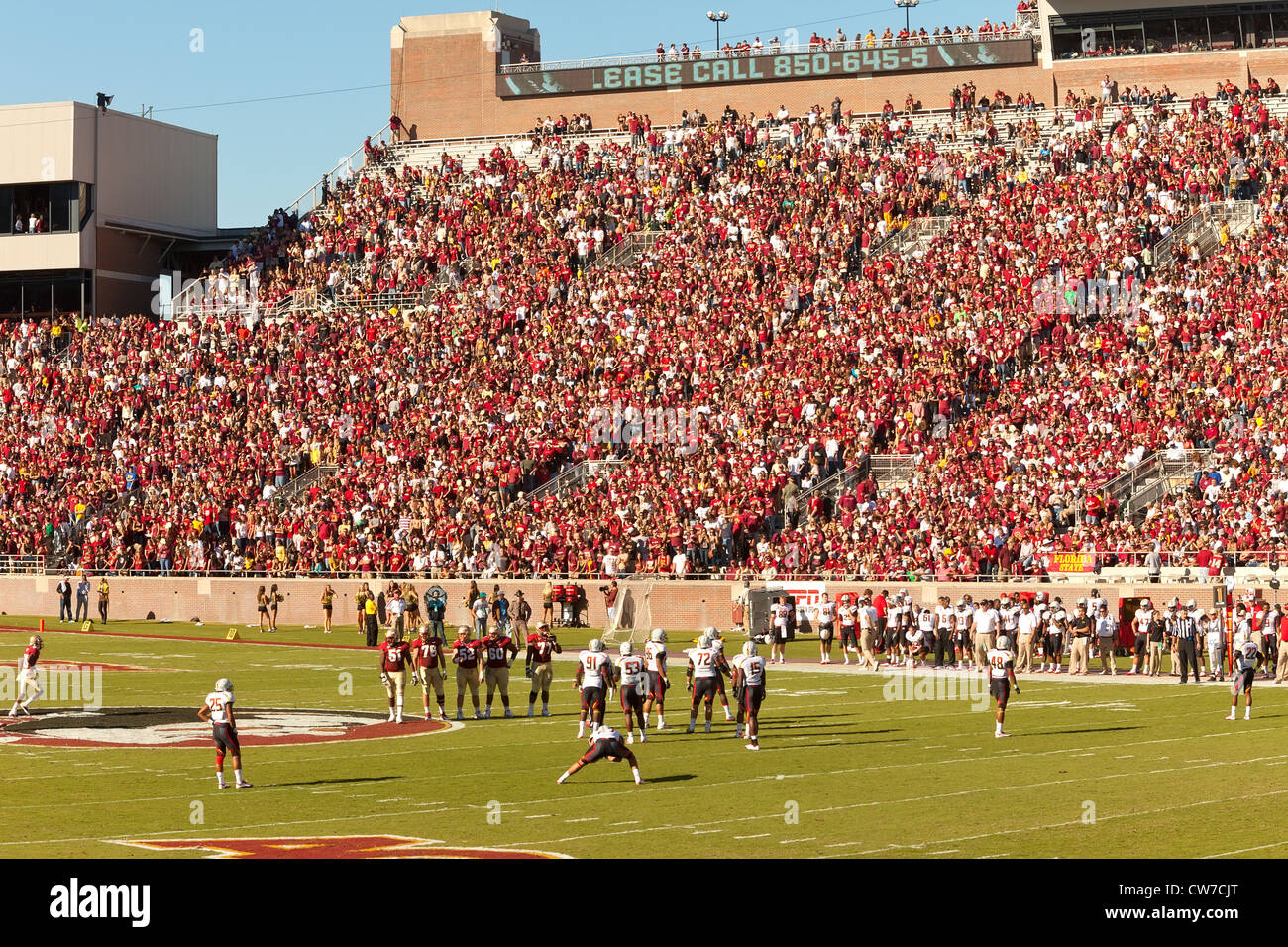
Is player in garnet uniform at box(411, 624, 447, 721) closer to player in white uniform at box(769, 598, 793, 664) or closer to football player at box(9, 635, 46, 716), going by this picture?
football player at box(9, 635, 46, 716)

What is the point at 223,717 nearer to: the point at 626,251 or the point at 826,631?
the point at 826,631

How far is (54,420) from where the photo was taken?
6122cm

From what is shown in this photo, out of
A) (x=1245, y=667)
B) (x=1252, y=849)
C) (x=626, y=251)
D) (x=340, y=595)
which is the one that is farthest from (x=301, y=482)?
(x=1252, y=849)

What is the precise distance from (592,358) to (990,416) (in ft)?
42.2

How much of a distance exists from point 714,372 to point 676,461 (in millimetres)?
3389

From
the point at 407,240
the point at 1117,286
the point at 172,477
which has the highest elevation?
the point at 407,240

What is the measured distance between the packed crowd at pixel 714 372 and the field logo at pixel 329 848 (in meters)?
25.7
